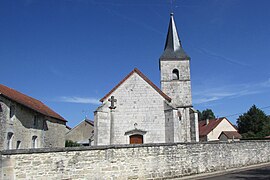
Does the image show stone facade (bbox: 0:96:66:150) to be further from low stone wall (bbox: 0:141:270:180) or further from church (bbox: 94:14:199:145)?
low stone wall (bbox: 0:141:270:180)

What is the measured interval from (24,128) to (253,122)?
3266 cm

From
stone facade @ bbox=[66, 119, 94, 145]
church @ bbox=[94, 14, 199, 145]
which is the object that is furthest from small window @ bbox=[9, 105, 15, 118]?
stone facade @ bbox=[66, 119, 94, 145]

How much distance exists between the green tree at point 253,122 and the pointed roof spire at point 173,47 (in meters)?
21.1

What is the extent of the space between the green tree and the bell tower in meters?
20.7

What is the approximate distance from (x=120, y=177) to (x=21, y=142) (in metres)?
10.8

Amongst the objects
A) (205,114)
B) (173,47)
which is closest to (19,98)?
(173,47)

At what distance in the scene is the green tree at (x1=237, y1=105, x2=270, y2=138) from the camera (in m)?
37.7

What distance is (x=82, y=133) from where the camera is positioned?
37.1 m

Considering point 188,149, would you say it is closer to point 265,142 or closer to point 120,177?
point 120,177

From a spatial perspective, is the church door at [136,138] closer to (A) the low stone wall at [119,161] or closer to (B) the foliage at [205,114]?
(A) the low stone wall at [119,161]

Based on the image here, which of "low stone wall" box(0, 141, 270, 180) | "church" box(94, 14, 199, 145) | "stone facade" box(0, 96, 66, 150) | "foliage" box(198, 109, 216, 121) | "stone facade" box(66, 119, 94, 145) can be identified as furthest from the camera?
"foliage" box(198, 109, 216, 121)

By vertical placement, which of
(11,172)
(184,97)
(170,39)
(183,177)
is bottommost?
(183,177)

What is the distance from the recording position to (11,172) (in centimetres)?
788

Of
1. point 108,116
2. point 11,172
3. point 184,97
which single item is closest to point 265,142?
point 184,97
